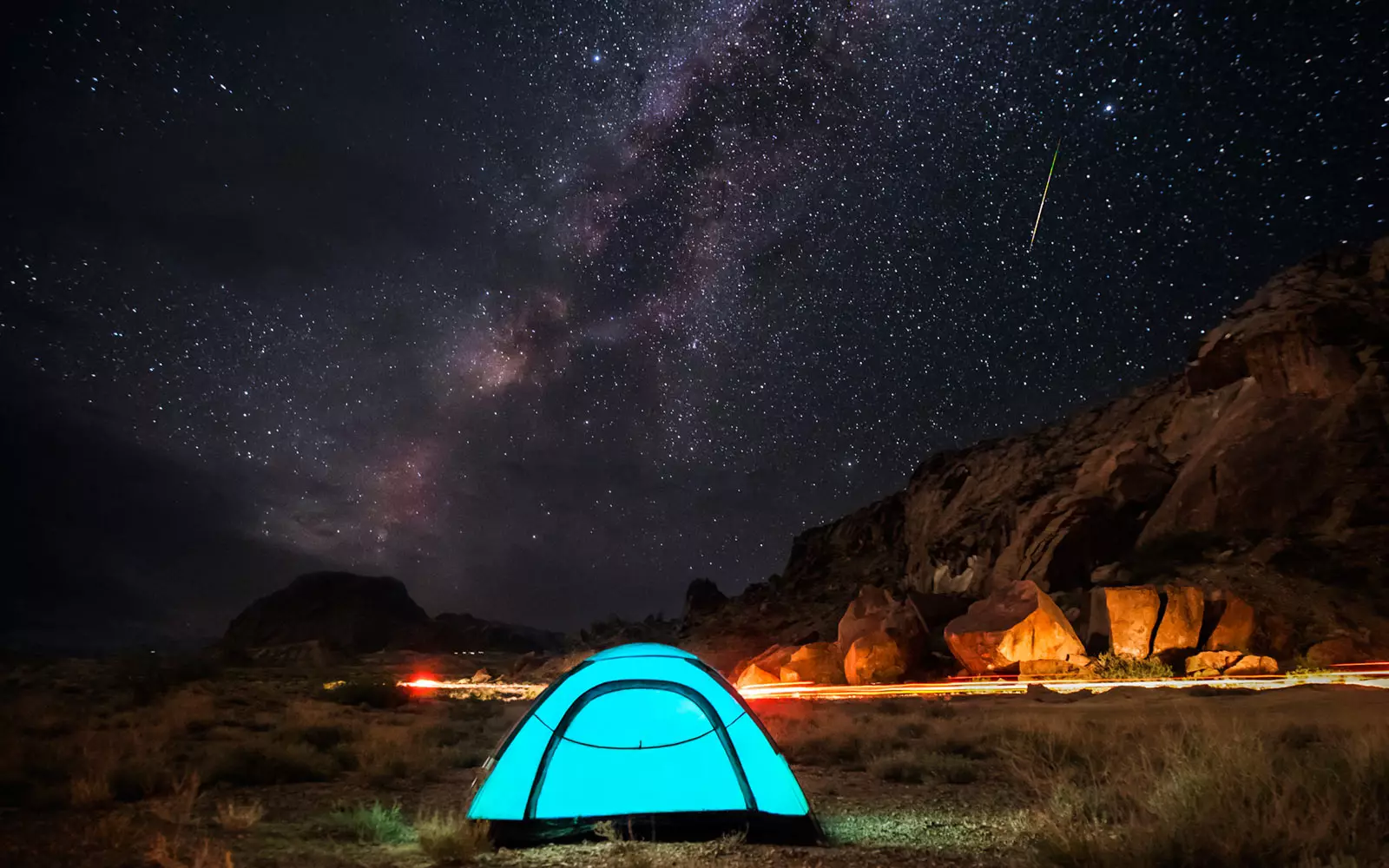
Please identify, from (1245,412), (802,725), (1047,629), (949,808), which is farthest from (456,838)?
(1245,412)

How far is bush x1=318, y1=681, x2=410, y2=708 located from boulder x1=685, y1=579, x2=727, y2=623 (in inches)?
2052

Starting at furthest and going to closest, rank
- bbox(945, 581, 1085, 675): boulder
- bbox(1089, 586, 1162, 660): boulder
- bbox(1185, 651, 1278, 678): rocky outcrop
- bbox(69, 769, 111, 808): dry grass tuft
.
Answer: bbox(945, 581, 1085, 675): boulder → bbox(1089, 586, 1162, 660): boulder → bbox(1185, 651, 1278, 678): rocky outcrop → bbox(69, 769, 111, 808): dry grass tuft

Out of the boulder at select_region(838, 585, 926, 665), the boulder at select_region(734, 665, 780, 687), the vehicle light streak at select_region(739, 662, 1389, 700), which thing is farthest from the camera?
the boulder at select_region(734, 665, 780, 687)

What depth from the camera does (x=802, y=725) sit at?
56.0 feet

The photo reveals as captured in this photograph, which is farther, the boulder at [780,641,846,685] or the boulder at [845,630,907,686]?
the boulder at [780,641,846,685]

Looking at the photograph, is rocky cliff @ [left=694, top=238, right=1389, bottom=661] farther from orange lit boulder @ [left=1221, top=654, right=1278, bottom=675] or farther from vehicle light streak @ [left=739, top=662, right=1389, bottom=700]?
vehicle light streak @ [left=739, top=662, right=1389, bottom=700]

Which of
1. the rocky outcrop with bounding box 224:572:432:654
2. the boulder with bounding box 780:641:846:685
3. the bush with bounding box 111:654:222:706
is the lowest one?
the boulder with bounding box 780:641:846:685

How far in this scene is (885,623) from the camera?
110 ft

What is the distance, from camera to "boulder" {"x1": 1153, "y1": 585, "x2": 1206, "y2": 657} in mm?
27750

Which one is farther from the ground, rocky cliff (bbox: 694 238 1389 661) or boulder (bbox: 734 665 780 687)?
rocky cliff (bbox: 694 238 1389 661)

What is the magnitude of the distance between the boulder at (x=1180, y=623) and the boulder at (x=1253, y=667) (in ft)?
5.40

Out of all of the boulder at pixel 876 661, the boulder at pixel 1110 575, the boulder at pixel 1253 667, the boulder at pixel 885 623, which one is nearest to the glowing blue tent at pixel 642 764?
the boulder at pixel 1253 667

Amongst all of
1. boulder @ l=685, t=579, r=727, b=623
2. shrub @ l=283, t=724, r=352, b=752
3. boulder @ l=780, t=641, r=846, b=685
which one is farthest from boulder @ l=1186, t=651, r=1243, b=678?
boulder @ l=685, t=579, r=727, b=623

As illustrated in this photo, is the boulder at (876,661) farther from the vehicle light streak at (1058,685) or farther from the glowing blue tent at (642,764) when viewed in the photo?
the glowing blue tent at (642,764)
